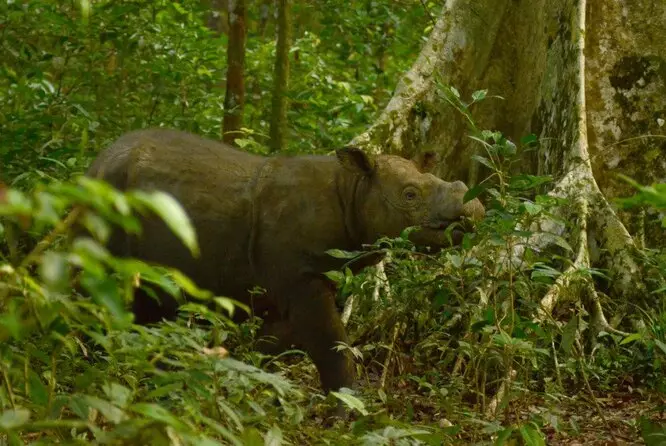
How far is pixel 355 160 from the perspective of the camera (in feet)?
21.8

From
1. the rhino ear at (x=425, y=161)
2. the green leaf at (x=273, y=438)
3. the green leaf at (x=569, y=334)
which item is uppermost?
the rhino ear at (x=425, y=161)

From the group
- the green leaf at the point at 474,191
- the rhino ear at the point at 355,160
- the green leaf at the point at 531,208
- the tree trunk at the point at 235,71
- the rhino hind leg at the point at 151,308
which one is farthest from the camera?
the tree trunk at the point at 235,71

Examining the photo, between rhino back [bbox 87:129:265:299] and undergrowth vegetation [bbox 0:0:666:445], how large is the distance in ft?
0.87

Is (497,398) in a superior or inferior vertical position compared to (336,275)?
inferior

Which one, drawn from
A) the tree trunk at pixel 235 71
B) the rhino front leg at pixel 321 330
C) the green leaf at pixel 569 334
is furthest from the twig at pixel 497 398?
the tree trunk at pixel 235 71

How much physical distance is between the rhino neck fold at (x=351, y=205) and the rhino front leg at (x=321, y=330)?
30 cm

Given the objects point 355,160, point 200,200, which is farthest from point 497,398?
point 200,200

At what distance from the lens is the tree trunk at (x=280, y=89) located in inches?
395

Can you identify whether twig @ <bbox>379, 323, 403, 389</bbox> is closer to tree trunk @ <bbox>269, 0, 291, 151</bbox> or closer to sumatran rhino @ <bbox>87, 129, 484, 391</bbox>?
sumatran rhino @ <bbox>87, 129, 484, 391</bbox>

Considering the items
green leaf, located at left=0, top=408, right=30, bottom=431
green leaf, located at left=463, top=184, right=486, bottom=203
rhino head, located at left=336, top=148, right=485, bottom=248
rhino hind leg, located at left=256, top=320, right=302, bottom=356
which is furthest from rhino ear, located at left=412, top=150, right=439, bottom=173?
green leaf, located at left=0, top=408, right=30, bottom=431

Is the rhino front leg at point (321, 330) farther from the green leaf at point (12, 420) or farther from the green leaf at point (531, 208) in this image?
the green leaf at point (12, 420)

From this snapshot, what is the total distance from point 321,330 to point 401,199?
85cm

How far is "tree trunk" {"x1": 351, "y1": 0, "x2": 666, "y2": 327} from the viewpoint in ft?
24.2

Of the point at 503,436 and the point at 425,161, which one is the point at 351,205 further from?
the point at 503,436
